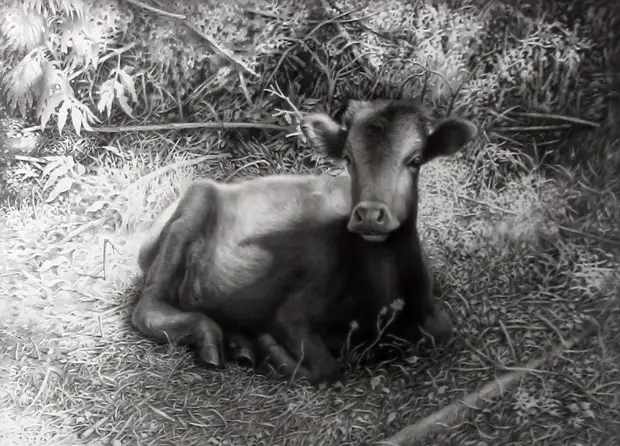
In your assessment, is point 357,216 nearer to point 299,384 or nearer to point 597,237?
point 299,384

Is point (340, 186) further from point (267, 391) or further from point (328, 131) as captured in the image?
point (267, 391)

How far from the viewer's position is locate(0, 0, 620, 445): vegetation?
1422 mm

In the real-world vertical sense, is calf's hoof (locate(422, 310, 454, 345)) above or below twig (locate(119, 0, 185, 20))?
below

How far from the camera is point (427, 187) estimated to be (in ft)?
4.74

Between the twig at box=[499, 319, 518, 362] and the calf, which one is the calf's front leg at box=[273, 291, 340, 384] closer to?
the calf

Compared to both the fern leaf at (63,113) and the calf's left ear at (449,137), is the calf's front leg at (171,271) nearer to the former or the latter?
the fern leaf at (63,113)

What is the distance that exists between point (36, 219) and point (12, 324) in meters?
0.27

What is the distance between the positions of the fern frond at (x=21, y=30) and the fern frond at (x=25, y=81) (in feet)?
0.08

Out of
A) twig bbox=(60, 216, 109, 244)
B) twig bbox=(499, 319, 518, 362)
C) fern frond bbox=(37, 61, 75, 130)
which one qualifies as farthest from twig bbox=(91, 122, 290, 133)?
twig bbox=(499, 319, 518, 362)

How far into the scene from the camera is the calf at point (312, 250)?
1439 mm

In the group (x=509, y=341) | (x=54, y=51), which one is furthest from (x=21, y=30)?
(x=509, y=341)

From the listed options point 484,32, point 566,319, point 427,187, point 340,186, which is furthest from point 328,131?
point 566,319

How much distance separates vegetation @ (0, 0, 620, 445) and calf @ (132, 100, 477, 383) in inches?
1.6

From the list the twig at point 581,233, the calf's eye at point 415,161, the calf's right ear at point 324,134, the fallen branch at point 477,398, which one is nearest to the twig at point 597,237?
the twig at point 581,233
